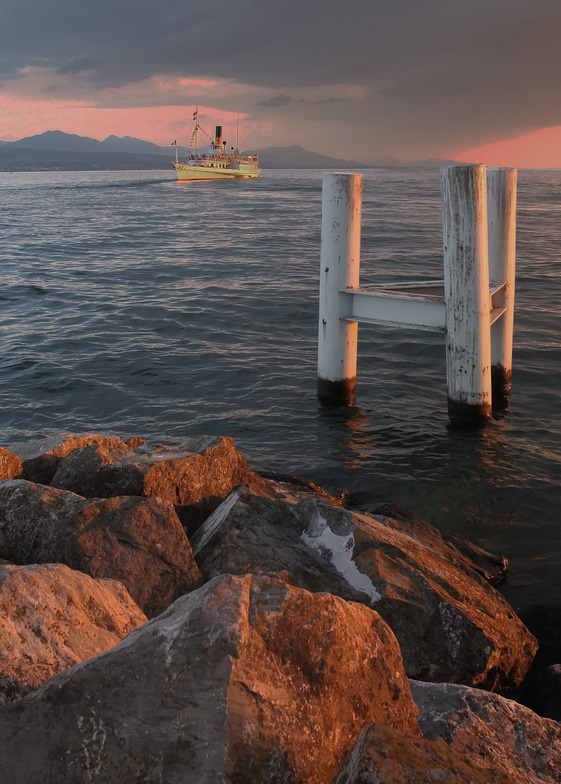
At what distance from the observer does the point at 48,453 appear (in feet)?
18.6

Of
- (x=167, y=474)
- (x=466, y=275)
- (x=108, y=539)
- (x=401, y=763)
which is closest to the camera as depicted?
(x=401, y=763)

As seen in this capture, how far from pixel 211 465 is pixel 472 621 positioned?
2.34m

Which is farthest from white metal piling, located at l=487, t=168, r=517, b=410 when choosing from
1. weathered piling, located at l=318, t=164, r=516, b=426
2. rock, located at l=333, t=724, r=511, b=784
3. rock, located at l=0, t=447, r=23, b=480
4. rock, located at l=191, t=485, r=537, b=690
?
rock, located at l=333, t=724, r=511, b=784

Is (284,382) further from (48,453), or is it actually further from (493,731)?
(493,731)

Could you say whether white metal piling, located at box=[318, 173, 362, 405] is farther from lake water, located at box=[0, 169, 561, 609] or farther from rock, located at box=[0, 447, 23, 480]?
rock, located at box=[0, 447, 23, 480]

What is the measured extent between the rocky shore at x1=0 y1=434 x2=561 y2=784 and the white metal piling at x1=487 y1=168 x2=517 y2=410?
559 cm

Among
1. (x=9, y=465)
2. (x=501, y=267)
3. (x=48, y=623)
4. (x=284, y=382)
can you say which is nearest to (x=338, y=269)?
(x=501, y=267)

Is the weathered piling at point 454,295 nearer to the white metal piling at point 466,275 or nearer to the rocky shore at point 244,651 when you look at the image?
the white metal piling at point 466,275

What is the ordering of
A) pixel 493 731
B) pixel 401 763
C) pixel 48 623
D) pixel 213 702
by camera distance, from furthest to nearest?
pixel 493 731
pixel 48 623
pixel 213 702
pixel 401 763

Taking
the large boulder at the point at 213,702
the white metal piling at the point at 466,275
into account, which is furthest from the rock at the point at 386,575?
the white metal piling at the point at 466,275

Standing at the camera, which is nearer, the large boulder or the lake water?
the large boulder

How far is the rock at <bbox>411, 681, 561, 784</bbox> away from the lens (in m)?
2.85

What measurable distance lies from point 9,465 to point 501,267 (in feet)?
24.7

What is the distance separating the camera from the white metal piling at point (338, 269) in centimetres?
874
